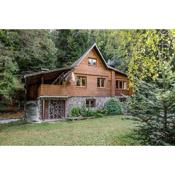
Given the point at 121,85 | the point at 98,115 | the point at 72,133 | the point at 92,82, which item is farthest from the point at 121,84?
the point at 72,133

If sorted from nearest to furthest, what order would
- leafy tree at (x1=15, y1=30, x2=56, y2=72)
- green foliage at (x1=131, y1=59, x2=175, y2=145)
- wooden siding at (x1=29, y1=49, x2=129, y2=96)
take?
green foliage at (x1=131, y1=59, x2=175, y2=145), leafy tree at (x1=15, y1=30, x2=56, y2=72), wooden siding at (x1=29, y1=49, x2=129, y2=96)

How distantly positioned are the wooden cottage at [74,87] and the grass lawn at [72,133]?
0.16 metres

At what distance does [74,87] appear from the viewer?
14.3ft

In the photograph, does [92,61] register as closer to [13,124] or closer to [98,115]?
[98,115]

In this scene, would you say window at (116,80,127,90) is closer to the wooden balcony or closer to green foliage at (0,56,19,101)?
the wooden balcony

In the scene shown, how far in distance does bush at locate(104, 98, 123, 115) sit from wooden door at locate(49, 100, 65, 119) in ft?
1.82

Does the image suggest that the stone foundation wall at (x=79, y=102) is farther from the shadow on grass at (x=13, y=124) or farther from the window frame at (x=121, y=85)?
the shadow on grass at (x=13, y=124)

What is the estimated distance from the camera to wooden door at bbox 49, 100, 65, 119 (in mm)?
4277

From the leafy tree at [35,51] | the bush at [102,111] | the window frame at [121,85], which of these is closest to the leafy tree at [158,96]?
the window frame at [121,85]

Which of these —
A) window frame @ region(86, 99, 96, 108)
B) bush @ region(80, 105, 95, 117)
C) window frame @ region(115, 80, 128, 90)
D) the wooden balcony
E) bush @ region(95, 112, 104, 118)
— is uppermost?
window frame @ region(115, 80, 128, 90)

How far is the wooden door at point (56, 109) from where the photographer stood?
428 centimetres

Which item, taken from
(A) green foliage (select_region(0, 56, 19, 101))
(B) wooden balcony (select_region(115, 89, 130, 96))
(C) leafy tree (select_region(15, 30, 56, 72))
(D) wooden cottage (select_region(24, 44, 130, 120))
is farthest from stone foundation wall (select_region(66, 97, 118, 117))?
(A) green foliage (select_region(0, 56, 19, 101))

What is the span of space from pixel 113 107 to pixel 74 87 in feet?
1.86
